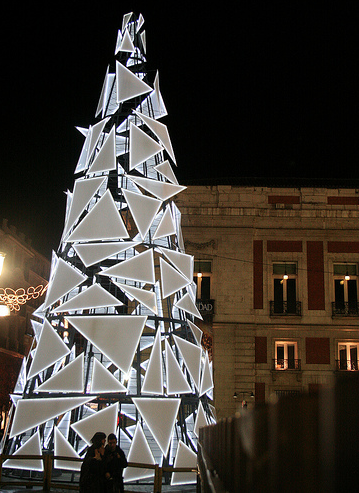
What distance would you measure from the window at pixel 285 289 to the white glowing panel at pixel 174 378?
Answer: 14.8 meters

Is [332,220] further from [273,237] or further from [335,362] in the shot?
[335,362]

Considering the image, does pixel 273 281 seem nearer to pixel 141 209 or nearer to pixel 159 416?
pixel 141 209

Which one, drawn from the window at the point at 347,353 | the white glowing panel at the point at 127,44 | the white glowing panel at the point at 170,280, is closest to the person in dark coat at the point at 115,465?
the white glowing panel at the point at 170,280

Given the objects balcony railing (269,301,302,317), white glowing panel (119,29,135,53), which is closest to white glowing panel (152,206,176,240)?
white glowing panel (119,29,135,53)

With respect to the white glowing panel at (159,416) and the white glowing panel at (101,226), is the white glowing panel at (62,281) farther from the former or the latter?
the white glowing panel at (159,416)

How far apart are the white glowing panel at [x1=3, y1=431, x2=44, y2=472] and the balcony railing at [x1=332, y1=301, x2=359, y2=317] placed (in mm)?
17709

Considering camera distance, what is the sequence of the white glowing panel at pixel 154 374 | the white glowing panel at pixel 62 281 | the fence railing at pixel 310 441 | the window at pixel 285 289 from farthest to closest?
the window at pixel 285 289 < the white glowing panel at pixel 62 281 < the white glowing panel at pixel 154 374 < the fence railing at pixel 310 441

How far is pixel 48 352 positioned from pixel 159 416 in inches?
101

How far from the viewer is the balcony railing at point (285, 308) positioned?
2589 cm

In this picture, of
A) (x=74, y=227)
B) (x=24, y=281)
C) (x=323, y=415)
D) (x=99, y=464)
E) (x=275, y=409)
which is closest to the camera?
(x=323, y=415)

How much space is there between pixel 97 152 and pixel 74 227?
1.96 meters

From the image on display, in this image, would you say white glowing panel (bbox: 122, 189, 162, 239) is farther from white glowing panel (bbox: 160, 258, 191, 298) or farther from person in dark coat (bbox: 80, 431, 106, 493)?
person in dark coat (bbox: 80, 431, 106, 493)

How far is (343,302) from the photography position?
26094mm

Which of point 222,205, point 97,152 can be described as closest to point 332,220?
point 222,205
